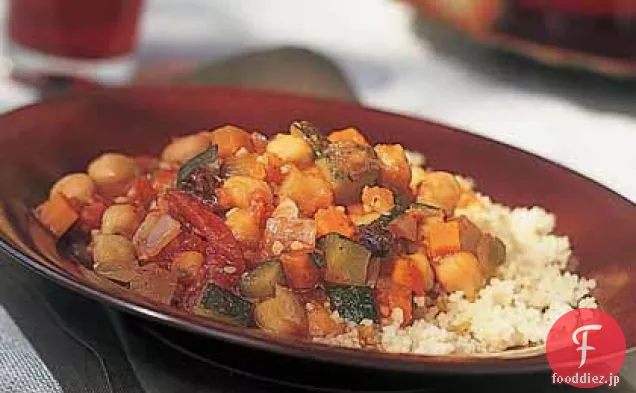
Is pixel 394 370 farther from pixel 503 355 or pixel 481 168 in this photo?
pixel 481 168

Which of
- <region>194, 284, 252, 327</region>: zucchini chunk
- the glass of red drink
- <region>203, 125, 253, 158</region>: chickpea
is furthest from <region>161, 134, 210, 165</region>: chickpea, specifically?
the glass of red drink

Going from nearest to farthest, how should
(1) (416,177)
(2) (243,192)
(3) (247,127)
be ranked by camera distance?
(2) (243,192)
(1) (416,177)
(3) (247,127)

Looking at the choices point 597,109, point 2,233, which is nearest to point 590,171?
point 597,109

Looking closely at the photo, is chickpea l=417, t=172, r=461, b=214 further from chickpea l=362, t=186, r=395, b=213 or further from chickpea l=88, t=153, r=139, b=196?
chickpea l=88, t=153, r=139, b=196

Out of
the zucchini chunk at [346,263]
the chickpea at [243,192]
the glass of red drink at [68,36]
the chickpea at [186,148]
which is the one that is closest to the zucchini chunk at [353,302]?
the zucchini chunk at [346,263]

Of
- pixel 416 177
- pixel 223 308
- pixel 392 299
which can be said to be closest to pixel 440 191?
pixel 416 177

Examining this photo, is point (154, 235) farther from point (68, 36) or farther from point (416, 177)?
point (68, 36)
